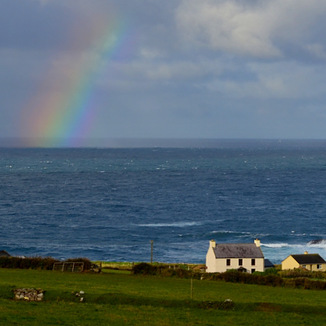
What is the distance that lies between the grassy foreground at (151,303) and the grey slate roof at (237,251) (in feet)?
58.9

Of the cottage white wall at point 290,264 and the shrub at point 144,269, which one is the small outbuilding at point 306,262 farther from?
the shrub at point 144,269

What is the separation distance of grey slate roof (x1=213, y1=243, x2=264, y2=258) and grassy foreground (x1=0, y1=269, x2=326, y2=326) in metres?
17.9

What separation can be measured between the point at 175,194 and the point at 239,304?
129 meters

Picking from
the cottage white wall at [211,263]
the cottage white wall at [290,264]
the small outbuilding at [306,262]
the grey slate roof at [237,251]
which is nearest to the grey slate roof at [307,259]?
the small outbuilding at [306,262]

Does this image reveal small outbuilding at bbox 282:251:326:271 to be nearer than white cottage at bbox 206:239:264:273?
No

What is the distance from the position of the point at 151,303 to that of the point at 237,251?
30.7 meters

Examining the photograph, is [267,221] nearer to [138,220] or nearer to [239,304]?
[138,220]

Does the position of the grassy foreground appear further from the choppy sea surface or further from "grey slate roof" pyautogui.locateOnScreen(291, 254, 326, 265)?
the choppy sea surface

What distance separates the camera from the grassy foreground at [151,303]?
112 ft

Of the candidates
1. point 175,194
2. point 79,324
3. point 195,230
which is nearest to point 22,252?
point 195,230

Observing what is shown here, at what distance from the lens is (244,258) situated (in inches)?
2645

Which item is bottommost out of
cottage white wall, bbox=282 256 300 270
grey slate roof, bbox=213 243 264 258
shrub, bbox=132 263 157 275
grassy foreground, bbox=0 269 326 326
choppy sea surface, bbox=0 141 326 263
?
choppy sea surface, bbox=0 141 326 263

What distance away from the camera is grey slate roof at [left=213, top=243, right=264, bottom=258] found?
67125mm

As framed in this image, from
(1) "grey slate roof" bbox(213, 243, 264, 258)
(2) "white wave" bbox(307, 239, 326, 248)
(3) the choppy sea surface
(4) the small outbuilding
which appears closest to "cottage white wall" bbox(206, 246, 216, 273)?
(1) "grey slate roof" bbox(213, 243, 264, 258)
